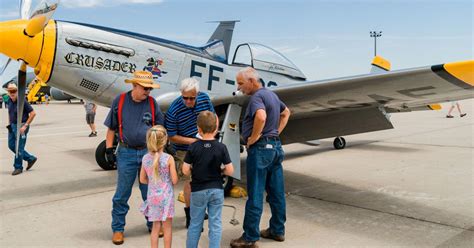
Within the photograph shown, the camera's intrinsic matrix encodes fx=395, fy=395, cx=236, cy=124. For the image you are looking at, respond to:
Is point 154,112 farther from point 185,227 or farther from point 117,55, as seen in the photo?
point 117,55

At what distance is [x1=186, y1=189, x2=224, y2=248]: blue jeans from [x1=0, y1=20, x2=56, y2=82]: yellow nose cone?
126 inches

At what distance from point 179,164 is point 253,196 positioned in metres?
0.83

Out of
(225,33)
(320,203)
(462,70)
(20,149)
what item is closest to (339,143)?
(225,33)

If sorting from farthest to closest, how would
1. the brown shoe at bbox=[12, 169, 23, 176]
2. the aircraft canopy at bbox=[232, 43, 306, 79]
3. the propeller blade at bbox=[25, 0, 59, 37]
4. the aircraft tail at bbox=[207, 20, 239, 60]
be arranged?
1. the aircraft tail at bbox=[207, 20, 239, 60]
2. the aircraft canopy at bbox=[232, 43, 306, 79]
3. the brown shoe at bbox=[12, 169, 23, 176]
4. the propeller blade at bbox=[25, 0, 59, 37]

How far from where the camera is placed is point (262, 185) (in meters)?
3.21

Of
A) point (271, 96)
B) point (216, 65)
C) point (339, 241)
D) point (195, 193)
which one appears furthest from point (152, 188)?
point (216, 65)

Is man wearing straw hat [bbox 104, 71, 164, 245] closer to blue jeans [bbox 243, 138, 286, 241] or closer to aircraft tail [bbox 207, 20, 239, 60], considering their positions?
blue jeans [bbox 243, 138, 286, 241]

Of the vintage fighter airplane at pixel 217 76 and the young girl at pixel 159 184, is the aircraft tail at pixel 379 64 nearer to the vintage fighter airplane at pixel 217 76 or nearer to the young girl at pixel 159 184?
the vintage fighter airplane at pixel 217 76

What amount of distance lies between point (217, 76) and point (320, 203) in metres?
2.65

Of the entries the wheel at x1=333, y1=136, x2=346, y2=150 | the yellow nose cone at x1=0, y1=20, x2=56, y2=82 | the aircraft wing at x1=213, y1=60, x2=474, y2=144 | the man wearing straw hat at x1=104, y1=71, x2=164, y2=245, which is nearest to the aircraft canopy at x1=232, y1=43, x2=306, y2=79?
the aircraft wing at x1=213, y1=60, x2=474, y2=144

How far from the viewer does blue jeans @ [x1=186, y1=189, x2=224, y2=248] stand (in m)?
2.80

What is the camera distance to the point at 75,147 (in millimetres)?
9320

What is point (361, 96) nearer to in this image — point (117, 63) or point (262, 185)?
point (262, 185)

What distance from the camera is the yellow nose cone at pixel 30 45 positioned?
465 cm
